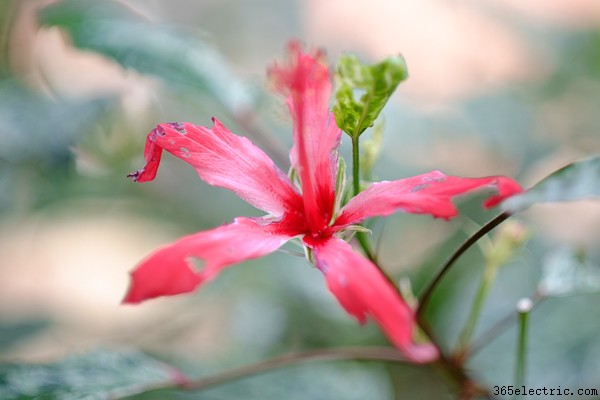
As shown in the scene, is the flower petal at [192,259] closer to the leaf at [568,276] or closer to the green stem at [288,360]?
the green stem at [288,360]

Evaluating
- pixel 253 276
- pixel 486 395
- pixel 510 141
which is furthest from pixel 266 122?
pixel 486 395

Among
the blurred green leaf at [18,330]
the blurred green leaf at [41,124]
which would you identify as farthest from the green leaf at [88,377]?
the blurred green leaf at [18,330]

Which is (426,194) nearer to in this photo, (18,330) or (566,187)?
(566,187)

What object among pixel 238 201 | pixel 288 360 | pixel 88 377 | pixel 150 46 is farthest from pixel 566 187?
pixel 238 201

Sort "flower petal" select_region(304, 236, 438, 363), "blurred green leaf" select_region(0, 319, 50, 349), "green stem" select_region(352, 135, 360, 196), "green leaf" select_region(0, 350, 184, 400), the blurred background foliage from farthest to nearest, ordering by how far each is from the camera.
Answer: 1. "blurred green leaf" select_region(0, 319, 50, 349)
2. the blurred background foliage
3. "green leaf" select_region(0, 350, 184, 400)
4. "green stem" select_region(352, 135, 360, 196)
5. "flower petal" select_region(304, 236, 438, 363)

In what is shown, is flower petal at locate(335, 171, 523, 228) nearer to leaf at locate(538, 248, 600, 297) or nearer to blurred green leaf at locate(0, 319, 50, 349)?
leaf at locate(538, 248, 600, 297)

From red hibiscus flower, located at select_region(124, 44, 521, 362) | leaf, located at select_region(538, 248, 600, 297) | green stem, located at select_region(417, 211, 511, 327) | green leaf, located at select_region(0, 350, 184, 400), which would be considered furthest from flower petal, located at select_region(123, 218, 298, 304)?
leaf, located at select_region(538, 248, 600, 297)
